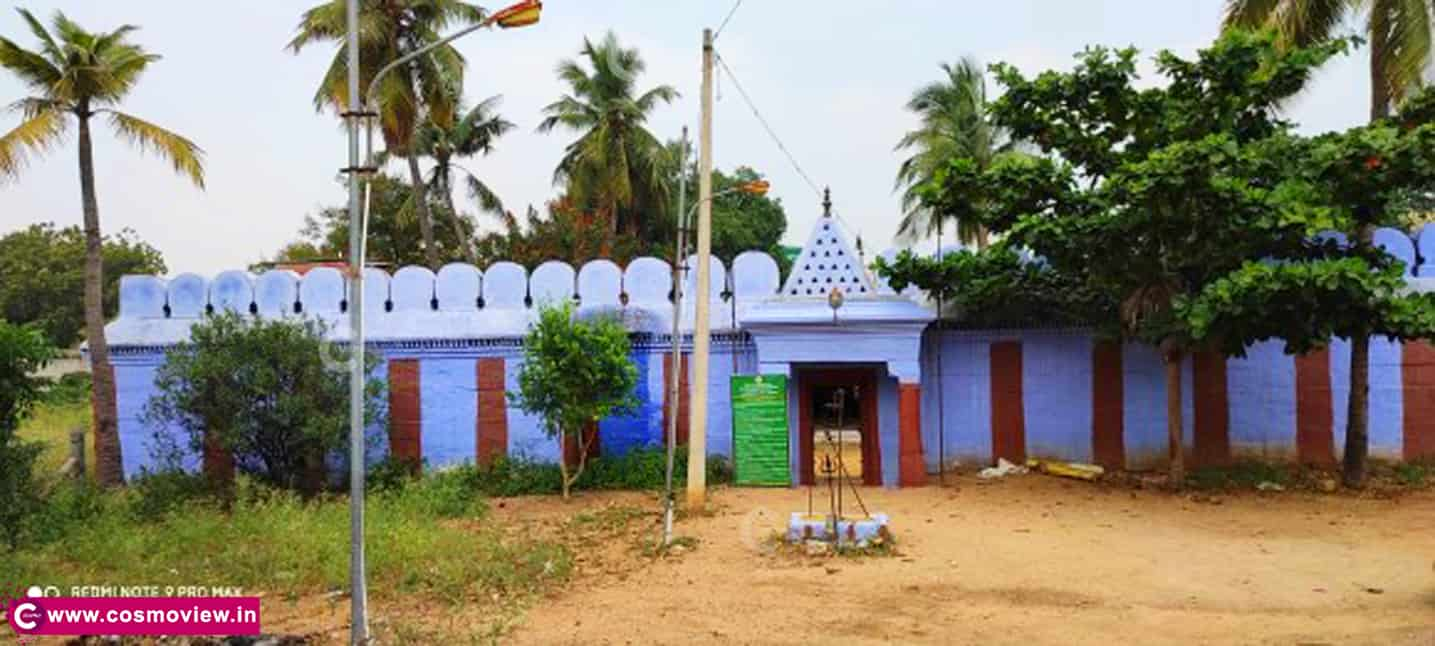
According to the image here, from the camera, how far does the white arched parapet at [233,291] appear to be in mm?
13664

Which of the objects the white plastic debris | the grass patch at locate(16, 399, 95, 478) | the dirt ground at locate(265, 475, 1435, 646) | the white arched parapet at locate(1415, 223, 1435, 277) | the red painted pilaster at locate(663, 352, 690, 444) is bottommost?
the dirt ground at locate(265, 475, 1435, 646)

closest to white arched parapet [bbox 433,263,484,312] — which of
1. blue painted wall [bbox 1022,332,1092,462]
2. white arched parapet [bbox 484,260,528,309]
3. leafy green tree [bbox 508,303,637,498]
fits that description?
white arched parapet [bbox 484,260,528,309]

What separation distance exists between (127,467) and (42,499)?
179 inches

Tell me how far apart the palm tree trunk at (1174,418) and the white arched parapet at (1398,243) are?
3191 mm

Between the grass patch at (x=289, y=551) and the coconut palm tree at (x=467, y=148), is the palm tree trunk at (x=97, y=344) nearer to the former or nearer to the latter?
the grass patch at (x=289, y=551)

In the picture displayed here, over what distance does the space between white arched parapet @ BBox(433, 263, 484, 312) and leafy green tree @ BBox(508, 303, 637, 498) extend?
1759 mm

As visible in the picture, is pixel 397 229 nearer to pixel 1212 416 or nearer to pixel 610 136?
pixel 610 136

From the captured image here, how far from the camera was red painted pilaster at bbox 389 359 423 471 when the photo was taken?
13.5 meters

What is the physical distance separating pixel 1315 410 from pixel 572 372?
9.50 m

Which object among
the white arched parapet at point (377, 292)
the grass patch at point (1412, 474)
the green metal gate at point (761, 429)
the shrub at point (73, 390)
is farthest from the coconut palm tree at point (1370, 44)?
the shrub at point (73, 390)

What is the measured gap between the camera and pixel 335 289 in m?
13.6

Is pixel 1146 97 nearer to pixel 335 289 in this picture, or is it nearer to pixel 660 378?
pixel 660 378

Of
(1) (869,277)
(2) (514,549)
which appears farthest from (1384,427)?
(2) (514,549)

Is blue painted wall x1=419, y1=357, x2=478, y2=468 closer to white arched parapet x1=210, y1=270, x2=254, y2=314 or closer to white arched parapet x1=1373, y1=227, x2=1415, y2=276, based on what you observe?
white arched parapet x1=210, y1=270, x2=254, y2=314
